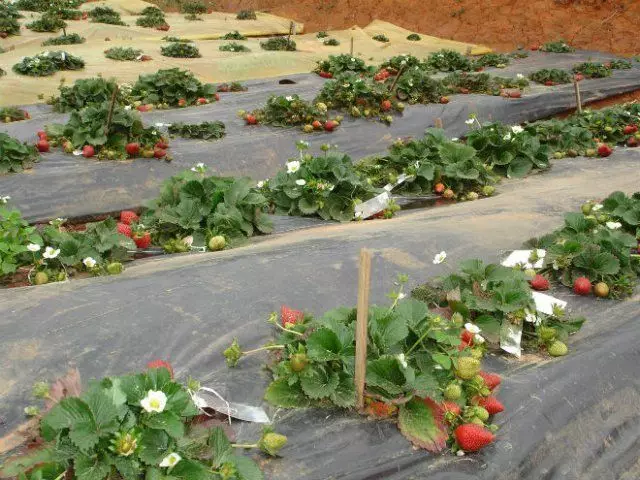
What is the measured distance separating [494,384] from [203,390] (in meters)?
1.36

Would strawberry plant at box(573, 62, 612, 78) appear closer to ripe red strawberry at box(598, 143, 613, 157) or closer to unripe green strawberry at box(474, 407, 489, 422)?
ripe red strawberry at box(598, 143, 613, 157)

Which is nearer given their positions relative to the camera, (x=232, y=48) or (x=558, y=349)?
(x=558, y=349)

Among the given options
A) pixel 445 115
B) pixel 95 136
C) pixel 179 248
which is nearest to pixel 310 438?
pixel 179 248

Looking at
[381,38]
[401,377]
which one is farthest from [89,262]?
[381,38]

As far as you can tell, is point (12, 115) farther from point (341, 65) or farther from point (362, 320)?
point (362, 320)

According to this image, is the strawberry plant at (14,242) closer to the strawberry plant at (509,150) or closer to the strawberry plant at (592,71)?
the strawberry plant at (509,150)

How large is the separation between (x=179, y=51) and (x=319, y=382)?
11.4m

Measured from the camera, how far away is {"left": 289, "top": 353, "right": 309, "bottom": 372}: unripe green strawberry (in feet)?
8.61

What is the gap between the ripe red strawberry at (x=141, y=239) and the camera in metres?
4.88

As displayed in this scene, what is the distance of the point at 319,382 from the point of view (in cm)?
263

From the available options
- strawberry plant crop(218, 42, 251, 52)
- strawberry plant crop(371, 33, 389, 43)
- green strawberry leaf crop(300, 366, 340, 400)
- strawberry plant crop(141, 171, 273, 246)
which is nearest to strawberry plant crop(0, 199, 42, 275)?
strawberry plant crop(141, 171, 273, 246)

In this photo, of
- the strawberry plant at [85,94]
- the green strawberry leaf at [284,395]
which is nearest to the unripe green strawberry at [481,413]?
the green strawberry leaf at [284,395]

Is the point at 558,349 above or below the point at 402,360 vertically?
below

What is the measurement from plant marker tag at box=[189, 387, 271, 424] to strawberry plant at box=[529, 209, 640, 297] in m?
2.37
